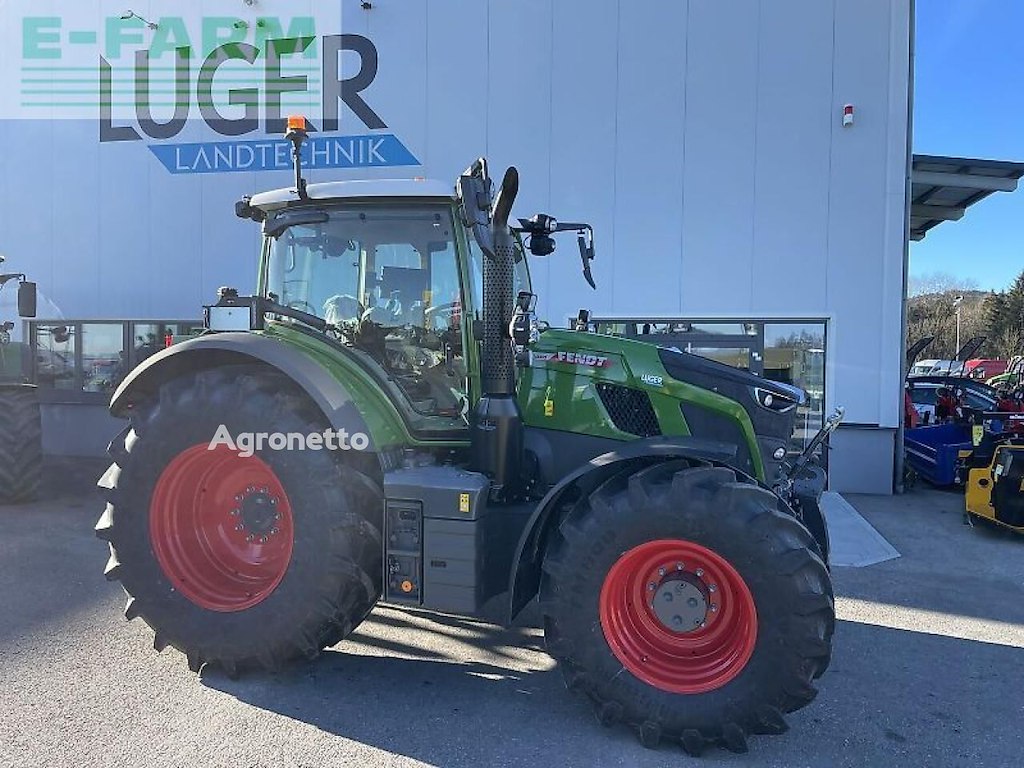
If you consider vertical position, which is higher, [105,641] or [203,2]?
[203,2]

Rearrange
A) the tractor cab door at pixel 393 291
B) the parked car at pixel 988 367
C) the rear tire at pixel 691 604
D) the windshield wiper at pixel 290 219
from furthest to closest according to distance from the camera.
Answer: the parked car at pixel 988 367 < the windshield wiper at pixel 290 219 < the tractor cab door at pixel 393 291 < the rear tire at pixel 691 604

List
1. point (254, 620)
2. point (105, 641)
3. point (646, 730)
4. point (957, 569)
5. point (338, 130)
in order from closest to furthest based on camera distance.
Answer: point (646, 730), point (254, 620), point (105, 641), point (957, 569), point (338, 130)

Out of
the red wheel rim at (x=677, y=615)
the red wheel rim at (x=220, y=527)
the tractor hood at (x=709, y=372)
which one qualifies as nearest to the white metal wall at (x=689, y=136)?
the tractor hood at (x=709, y=372)

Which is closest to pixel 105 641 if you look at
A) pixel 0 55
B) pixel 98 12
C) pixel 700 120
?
pixel 700 120

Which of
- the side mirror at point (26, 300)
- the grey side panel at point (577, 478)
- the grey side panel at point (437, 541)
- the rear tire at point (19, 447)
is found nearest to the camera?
the grey side panel at point (577, 478)

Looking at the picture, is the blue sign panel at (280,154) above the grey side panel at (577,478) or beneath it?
above

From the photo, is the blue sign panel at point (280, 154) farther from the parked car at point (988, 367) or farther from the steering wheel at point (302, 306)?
the parked car at point (988, 367)

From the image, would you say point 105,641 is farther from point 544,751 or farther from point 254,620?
point 544,751

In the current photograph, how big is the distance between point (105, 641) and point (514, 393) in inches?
110

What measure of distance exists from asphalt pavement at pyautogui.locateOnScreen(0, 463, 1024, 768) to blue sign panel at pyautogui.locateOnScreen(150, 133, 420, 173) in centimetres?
638

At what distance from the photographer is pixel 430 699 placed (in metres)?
3.52

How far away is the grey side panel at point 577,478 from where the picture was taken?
10.6 ft

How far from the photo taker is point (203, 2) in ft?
32.8

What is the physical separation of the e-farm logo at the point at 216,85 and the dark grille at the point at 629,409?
21.9 ft
